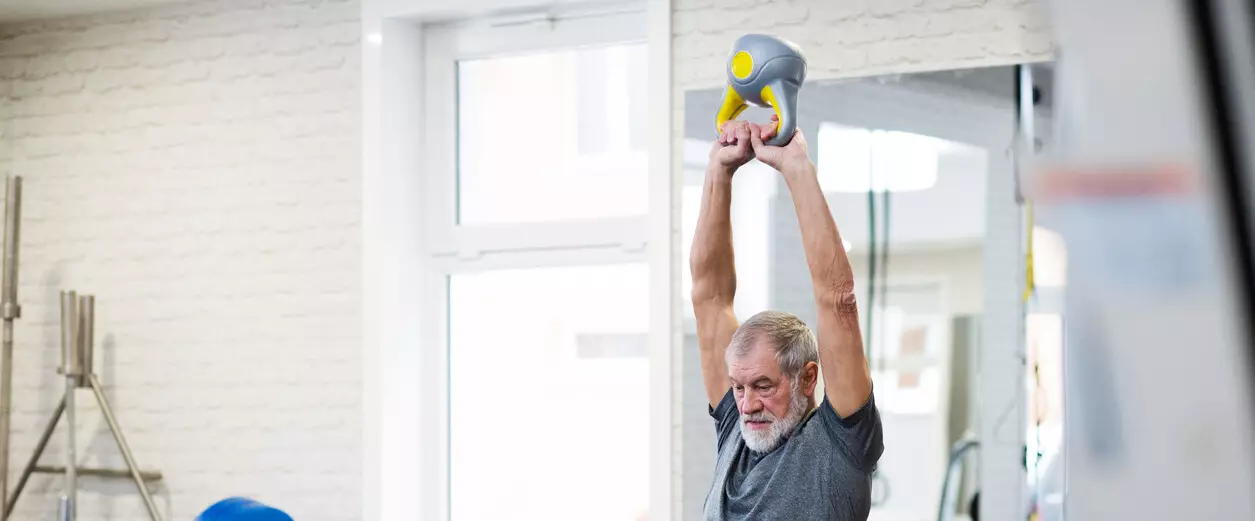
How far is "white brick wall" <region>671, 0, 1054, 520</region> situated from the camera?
344 cm

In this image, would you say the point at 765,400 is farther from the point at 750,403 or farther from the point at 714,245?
the point at 714,245

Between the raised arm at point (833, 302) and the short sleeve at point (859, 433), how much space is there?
0.02 metres

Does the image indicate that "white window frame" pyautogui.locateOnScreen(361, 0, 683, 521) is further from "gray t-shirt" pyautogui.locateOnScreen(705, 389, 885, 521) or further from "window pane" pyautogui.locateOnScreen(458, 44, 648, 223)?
"gray t-shirt" pyautogui.locateOnScreen(705, 389, 885, 521)

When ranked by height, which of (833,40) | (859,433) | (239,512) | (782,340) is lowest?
(239,512)

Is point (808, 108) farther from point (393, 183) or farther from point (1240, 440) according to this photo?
point (1240, 440)

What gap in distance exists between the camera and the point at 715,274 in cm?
218

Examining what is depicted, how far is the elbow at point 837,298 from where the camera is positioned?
6.10 ft

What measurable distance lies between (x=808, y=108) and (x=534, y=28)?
1055mm

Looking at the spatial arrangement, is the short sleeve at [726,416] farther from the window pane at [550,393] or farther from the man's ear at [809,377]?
the window pane at [550,393]

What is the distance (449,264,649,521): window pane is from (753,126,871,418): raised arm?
2.10 m

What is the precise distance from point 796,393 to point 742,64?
1.69 feet

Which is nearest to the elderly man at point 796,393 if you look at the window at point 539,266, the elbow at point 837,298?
the elbow at point 837,298

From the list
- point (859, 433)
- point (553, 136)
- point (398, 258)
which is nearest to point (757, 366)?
point (859, 433)

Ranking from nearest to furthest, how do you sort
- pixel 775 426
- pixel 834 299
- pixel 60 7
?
pixel 834 299, pixel 775 426, pixel 60 7
